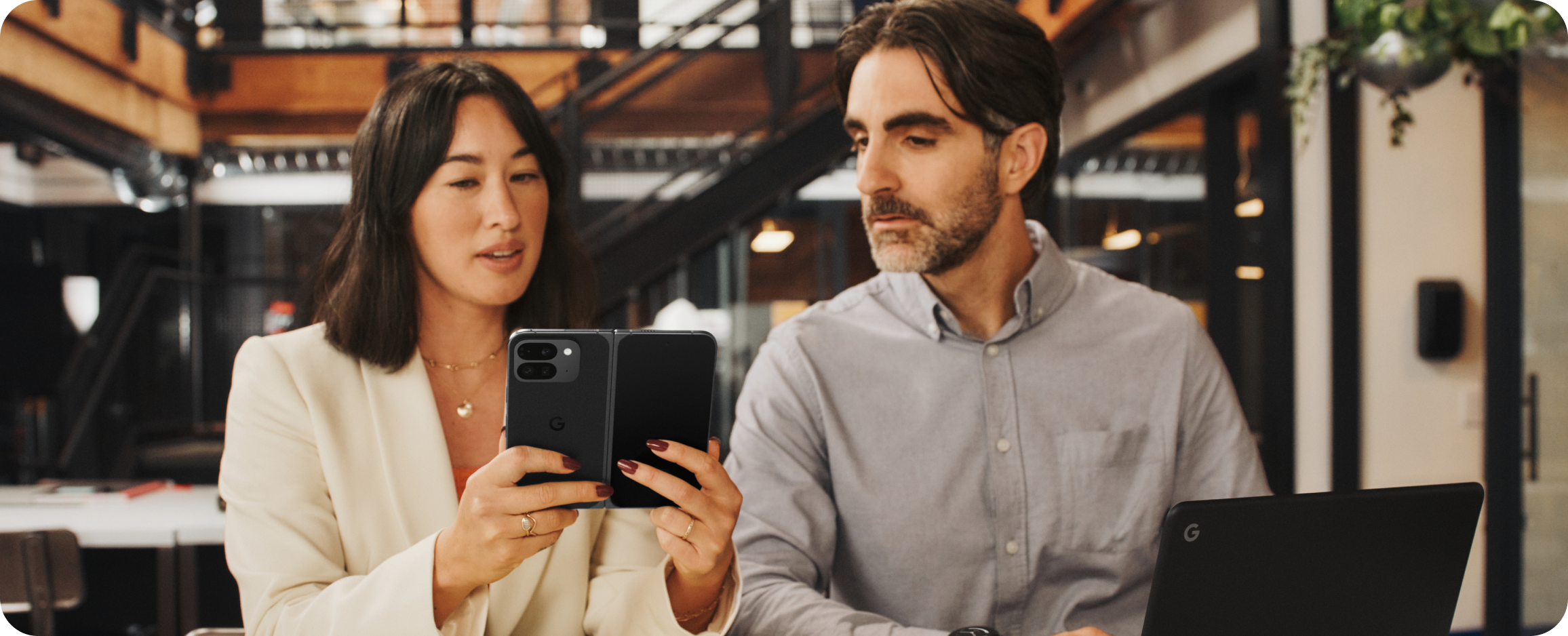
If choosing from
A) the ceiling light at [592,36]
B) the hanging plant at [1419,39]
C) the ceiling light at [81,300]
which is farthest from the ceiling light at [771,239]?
the ceiling light at [81,300]

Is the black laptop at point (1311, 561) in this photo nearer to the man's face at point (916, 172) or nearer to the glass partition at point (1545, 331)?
the man's face at point (916, 172)

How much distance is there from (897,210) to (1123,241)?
452cm

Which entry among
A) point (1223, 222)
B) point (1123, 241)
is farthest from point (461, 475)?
point (1123, 241)

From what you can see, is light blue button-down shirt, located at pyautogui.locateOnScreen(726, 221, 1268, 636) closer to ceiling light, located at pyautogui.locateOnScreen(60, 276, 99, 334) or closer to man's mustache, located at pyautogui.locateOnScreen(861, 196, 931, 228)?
man's mustache, located at pyautogui.locateOnScreen(861, 196, 931, 228)

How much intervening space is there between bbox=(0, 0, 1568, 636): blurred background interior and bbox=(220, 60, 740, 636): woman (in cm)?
22

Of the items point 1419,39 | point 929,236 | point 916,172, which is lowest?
point 929,236

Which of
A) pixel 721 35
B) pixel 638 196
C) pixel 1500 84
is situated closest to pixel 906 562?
pixel 1500 84

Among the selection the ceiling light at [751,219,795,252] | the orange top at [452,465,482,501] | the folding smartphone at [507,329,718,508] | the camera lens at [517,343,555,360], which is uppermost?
the ceiling light at [751,219,795,252]

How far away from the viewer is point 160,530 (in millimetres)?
2762

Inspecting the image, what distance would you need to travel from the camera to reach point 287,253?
24.8 feet

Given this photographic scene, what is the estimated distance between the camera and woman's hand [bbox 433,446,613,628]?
2.97ft

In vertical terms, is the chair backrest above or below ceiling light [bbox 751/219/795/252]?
below

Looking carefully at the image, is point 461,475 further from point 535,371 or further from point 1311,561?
point 1311,561

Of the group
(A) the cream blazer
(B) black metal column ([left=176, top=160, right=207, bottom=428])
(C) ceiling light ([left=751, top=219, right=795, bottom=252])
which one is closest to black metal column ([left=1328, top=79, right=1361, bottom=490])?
(A) the cream blazer
